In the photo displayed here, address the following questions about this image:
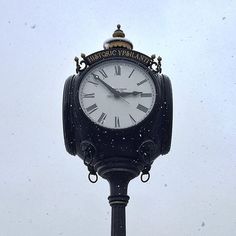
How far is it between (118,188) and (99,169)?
0.82ft

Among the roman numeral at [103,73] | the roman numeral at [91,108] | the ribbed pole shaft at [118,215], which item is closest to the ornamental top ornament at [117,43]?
the roman numeral at [103,73]

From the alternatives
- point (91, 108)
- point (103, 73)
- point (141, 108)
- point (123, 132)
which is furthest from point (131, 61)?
point (123, 132)

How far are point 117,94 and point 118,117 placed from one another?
0.22 meters

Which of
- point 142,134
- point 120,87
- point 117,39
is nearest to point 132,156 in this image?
point 142,134

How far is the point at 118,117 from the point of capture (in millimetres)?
6684

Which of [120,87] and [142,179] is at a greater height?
[120,87]

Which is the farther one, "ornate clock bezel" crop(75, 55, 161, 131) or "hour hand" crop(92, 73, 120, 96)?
"hour hand" crop(92, 73, 120, 96)

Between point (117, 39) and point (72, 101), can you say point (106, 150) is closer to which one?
point (72, 101)

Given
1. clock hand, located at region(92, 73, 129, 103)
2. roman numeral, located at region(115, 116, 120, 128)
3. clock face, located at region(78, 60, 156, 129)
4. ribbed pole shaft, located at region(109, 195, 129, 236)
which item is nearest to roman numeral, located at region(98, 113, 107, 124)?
clock face, located at region(78, 60, 156, 129)

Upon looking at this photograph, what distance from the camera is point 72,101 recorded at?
675 centimetres

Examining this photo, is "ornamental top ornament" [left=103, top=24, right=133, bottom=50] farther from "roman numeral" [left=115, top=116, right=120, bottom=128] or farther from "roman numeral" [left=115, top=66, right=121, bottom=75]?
"roman numeral" [left=115, top=116, right=120, bottom=128]

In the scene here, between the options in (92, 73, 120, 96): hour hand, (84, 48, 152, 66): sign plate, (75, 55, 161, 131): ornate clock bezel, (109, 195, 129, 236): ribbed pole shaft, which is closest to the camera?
(109, 195, 129, 236): ribbed pole shaft

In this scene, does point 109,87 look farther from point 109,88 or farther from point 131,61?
point 131,61

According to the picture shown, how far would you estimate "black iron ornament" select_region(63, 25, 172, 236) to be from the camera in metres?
6.61
